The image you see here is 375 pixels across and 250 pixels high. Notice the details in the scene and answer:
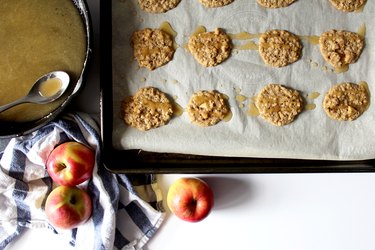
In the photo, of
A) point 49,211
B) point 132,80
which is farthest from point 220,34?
point 49,211

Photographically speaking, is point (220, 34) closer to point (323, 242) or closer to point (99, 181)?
point (99, 181)

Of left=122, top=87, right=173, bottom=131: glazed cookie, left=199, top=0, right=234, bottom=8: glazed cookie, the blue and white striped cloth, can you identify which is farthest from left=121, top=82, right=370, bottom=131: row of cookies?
left=199, top=0, right=234, bottom=8: glazed cookie

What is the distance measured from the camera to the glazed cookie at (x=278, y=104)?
47.3 inches

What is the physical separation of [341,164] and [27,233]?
863 mm

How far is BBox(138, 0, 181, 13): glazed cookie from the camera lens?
119 cm

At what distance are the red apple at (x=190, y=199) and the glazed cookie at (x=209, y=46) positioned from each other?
314 mm

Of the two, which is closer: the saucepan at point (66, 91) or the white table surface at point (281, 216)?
the saucepan at point (66, 91)

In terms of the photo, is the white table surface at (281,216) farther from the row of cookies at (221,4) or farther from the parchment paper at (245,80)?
the row of cookies at (221,4)

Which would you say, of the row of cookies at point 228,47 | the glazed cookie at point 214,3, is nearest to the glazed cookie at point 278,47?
the row of cookies at point 228,47

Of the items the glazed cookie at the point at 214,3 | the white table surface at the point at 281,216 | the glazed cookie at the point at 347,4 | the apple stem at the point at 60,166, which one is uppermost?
the glazed cookie at the point at 347,4

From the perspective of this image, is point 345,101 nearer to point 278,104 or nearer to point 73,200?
point 278,104

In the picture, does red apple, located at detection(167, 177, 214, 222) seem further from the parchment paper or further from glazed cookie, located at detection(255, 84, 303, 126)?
glazed cookie, located at detection(255, 84, 303, 126)

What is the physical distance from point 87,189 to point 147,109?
0.27 metres

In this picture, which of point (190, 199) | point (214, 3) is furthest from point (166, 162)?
point (214, 3)
